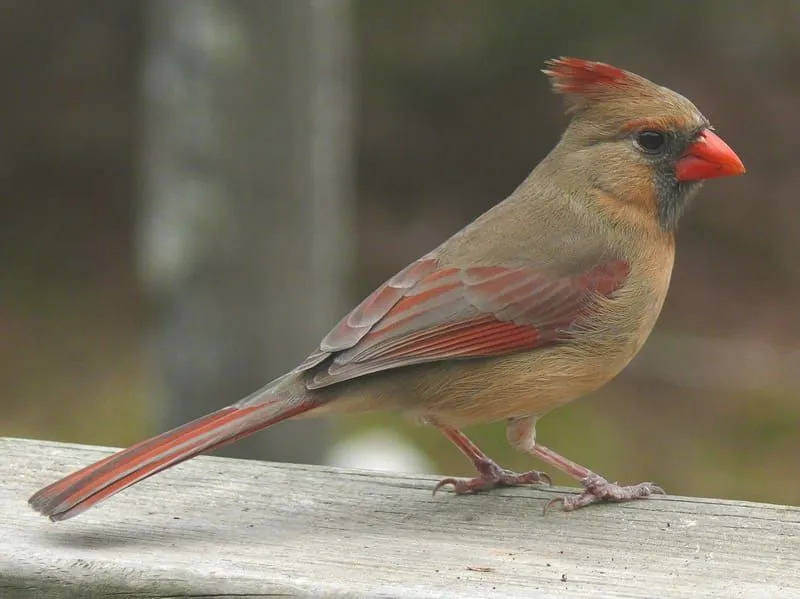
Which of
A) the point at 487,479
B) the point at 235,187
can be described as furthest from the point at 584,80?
the point at 235,187

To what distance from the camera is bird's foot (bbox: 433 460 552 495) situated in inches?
116

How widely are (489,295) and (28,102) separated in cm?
614

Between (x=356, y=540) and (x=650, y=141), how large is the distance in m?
1.41

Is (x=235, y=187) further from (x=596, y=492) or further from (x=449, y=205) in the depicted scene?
(x=449, y=205)

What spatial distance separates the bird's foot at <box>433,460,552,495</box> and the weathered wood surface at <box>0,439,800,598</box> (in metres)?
0.03

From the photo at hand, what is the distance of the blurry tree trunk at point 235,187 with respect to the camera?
3.98 m

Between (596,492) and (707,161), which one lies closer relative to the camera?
(596,492)

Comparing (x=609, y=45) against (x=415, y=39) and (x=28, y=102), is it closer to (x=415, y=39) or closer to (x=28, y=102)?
(x=415, y=39)

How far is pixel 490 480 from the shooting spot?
3.03m

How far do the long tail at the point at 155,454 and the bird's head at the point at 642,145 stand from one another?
3.40 feet

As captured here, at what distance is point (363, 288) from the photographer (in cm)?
827

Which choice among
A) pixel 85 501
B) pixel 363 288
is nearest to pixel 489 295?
pixel 85 501

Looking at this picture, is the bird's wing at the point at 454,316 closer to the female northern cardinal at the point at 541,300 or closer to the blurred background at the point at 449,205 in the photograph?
the female northern cardinal at the point at 541,300

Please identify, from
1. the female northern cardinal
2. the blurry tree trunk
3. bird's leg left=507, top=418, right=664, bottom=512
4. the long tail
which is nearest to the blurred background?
the blurry tree trunk
